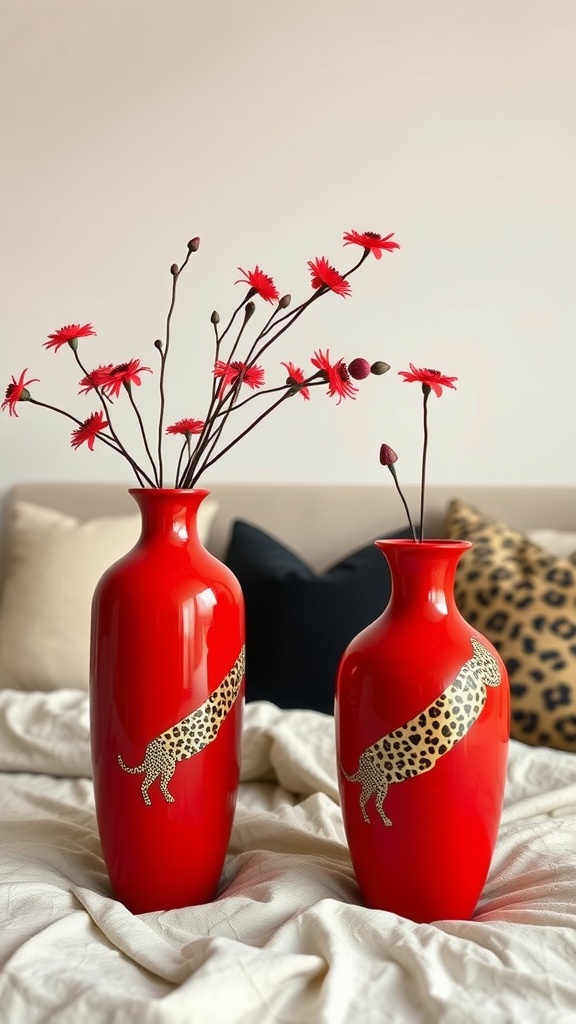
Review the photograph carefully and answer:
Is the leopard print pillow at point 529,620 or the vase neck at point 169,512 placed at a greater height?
the vase neck at point 169,512

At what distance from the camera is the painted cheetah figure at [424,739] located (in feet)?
2.86

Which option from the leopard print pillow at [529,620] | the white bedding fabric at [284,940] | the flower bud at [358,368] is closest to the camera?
the white bedding fabric at [284,940]

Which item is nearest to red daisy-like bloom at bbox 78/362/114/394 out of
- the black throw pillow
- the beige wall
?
the black throw pillow

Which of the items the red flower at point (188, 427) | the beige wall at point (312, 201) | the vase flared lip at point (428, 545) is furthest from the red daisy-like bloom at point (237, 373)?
the beige wall at point (312, 201)

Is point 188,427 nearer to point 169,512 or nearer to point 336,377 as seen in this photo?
point 169,512

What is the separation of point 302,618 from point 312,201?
1026 mm

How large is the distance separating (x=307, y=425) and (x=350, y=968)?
1666 mm

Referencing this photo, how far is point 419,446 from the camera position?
7.52 feet

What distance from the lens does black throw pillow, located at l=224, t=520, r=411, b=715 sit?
6.08 ft

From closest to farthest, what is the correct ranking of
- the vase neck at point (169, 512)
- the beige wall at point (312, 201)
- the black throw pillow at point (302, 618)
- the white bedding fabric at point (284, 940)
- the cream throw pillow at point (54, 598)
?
the white bedding fabric at point (284, 940)
the vase neck at point (169, 512)
the black throw pillow at point (302, 618)
the cream throw pillow at point (54, 598)
the beige wall at point (312, 201)

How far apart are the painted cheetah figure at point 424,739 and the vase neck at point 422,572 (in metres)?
0.07

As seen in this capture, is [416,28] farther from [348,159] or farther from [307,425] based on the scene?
[307,425]

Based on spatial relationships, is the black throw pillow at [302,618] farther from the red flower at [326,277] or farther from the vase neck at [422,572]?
the red flower at [326,277]

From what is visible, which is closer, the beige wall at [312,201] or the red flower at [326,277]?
the red flower at [326,277]
